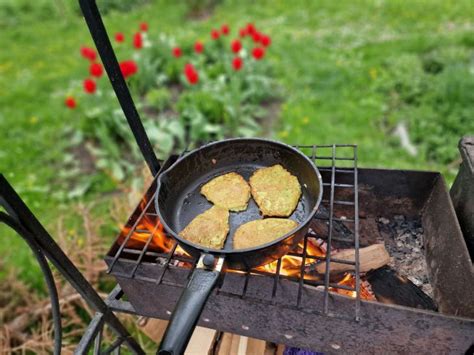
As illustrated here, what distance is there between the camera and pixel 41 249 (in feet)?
4.61

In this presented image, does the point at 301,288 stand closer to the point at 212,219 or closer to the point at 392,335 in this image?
the point at 392,335

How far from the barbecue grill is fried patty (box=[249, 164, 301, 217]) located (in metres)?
0.22

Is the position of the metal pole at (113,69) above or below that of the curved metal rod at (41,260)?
above

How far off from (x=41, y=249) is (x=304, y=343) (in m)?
1.31

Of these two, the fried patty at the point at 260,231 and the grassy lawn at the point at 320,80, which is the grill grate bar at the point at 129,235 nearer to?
the fried patty at the point at 260,231

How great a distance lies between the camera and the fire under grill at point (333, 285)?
1.44m

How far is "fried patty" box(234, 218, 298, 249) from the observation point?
1.70m

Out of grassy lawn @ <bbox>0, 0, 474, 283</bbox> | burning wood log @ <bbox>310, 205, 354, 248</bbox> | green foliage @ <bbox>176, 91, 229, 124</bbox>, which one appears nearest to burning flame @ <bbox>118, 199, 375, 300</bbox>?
burning wood log @ <bbox>310, 205, 354, 248</bbox>

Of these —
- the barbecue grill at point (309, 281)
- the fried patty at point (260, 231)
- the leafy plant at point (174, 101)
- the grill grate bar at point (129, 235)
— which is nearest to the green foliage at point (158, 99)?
the leafy plant at point (174, 101)

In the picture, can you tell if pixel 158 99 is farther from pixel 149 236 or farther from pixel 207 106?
pixel 149 236

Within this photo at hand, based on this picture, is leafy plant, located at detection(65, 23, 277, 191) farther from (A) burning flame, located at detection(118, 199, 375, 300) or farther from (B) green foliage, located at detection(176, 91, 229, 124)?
(A) burning flame, located at detection(118, 199, 375, 300)

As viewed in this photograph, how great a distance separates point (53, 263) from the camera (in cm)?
148

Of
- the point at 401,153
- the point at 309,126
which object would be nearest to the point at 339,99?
the point at 309,126

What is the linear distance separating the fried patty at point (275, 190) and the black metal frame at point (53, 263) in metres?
1.01
